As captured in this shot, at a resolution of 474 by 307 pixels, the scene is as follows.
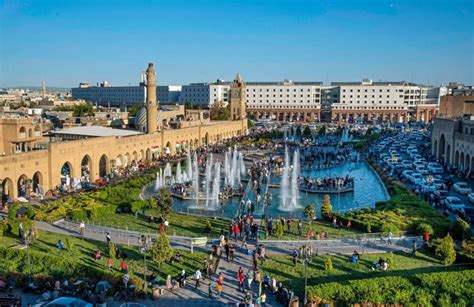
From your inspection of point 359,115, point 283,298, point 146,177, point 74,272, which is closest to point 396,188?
point 146,177

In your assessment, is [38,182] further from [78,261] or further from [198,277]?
[198,277]

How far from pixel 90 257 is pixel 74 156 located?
65.3 feet

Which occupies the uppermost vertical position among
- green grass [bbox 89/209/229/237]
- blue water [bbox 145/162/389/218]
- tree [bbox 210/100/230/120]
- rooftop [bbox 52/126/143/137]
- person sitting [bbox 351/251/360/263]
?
tree [bbox 210/100/230/120]

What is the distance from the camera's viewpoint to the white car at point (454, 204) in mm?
28191

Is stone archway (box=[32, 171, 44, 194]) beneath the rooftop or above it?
beneath

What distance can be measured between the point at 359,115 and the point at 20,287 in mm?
106443

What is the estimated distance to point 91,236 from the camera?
22578 mm

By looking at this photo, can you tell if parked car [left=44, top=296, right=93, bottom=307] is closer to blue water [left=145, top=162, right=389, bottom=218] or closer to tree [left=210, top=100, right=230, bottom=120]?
blue water [left=145, top=162, right=389, bottom=218]

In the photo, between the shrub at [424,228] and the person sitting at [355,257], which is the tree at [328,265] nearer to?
the person sitting at [355,257]

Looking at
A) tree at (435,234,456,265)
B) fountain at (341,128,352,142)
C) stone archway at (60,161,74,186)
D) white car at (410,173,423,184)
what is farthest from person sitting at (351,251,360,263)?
fountain at (341,128,352,142)

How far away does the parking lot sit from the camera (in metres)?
29.1

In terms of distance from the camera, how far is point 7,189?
31797 mm

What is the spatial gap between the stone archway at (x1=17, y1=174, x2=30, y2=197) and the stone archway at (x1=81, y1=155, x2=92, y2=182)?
6.38 meters

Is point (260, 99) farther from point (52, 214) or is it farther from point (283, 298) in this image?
point (283, 298)
